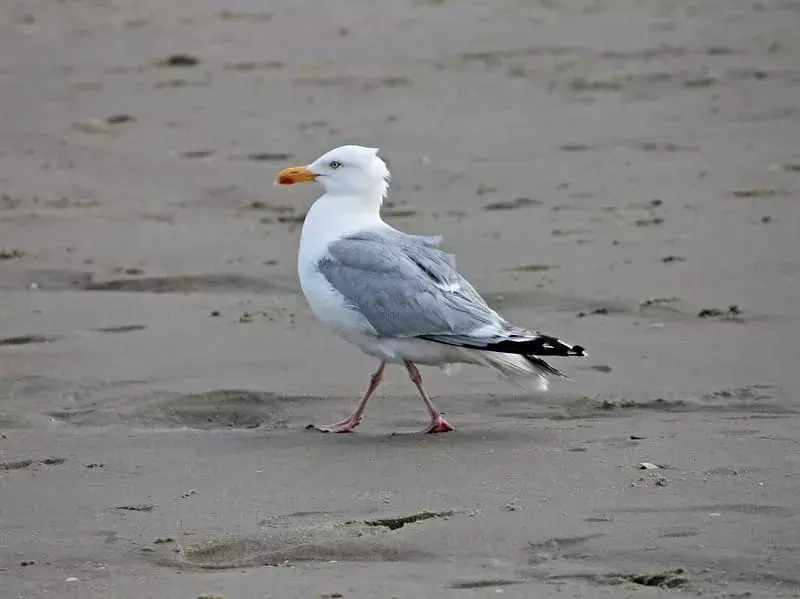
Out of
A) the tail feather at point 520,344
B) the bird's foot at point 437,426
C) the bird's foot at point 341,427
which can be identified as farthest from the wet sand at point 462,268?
the tail feather at point 520,344

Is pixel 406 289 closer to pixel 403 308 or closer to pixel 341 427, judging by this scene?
pixel 403 308

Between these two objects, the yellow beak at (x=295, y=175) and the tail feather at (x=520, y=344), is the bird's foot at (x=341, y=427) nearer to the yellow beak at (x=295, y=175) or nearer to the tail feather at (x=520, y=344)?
the tail feather at (x=520, y=344)

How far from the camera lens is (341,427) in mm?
6098

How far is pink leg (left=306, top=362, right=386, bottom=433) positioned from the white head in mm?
832

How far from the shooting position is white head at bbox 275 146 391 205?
685cm

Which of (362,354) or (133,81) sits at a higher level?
(133,81)

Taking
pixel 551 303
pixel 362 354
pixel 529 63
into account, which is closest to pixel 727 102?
pixel 529 63

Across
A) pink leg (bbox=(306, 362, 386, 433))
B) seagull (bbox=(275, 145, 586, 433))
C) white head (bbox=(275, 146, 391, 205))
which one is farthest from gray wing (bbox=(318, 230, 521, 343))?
white head (bbox=(275, 146, 391, 205))

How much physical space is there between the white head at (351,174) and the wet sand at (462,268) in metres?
0.79

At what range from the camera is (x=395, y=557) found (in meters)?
4.44

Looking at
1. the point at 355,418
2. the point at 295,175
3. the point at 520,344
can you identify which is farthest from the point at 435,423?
the point at 295,175

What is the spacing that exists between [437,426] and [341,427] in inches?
14.6

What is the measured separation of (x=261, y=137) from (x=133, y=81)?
1895mm

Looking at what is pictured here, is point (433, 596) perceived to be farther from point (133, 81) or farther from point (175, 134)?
point (133, 81)
